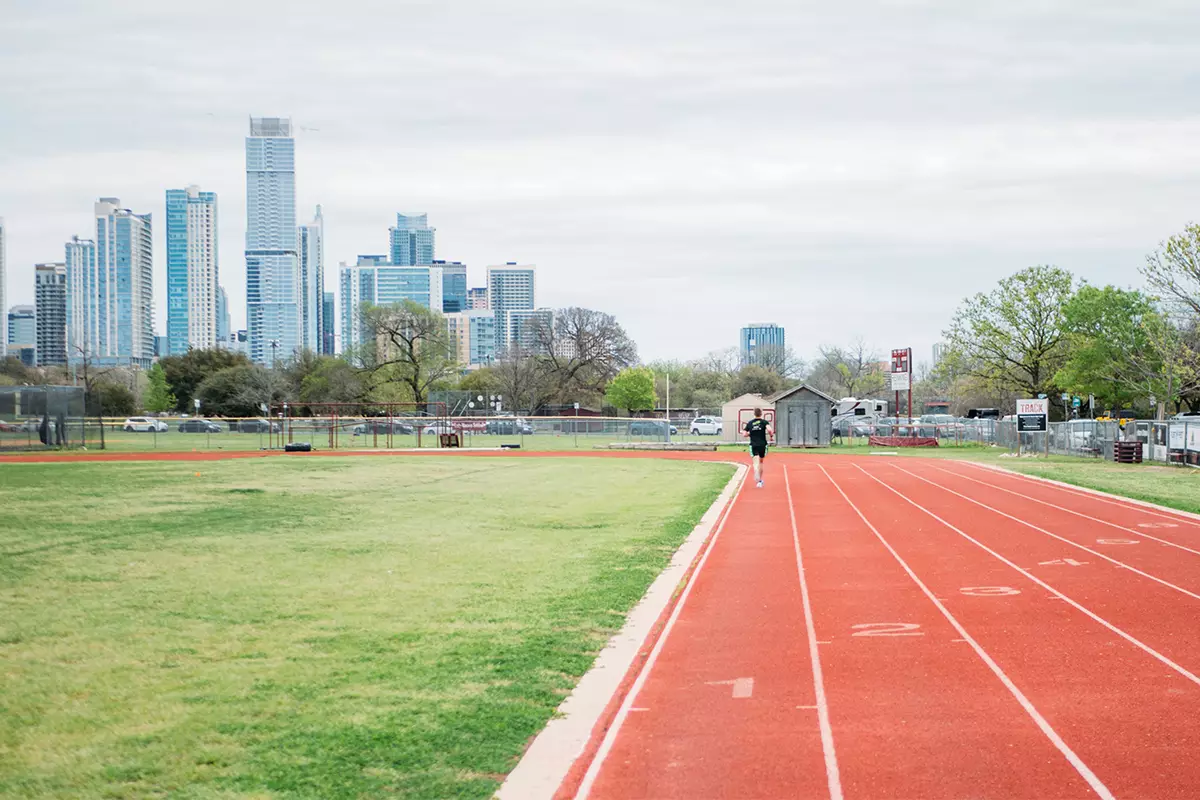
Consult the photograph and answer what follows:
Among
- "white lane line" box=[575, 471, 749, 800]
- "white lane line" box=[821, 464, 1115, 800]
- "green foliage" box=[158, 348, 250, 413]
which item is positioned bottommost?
"white lane line" box=[821, 464, 1115, 800]

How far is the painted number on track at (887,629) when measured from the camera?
31.1ft

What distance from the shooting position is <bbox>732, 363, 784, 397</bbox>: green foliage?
11450 centimetres

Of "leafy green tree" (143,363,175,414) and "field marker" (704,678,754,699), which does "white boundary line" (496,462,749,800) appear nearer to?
"field marker" (704,678,754,699)

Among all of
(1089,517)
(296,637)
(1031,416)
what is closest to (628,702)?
(296,637)

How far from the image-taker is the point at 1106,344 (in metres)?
59.8

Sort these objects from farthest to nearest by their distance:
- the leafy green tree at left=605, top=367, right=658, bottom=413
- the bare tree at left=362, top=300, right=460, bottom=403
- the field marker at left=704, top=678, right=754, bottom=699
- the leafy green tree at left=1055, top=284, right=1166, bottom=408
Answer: the leafy green tree at left=605, top=367, right=658, bottom=413 < the bare tree at left=362, top=300, right=460, bottom=403 < the leafy green tree at left=1055, top=284, right=1166, bottom=408 < the field marker at left=704, top=678, right=754, bottom=699

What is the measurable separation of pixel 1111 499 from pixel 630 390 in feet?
250

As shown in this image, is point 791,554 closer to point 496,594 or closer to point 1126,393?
point 496,594

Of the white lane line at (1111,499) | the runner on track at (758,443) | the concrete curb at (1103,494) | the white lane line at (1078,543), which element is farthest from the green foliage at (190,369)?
the white lane line at (1078,543)

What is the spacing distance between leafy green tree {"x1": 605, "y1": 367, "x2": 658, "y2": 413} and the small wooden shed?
145 feet

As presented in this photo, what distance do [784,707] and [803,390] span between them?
48.6 meters

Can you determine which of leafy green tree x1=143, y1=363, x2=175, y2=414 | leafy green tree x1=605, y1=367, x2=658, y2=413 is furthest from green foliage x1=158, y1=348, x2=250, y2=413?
leafy green tree x1=605, y1=367, x2=658, y2=413

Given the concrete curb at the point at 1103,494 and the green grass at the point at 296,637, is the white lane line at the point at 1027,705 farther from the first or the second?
the concrete curb at the point at 1103,494

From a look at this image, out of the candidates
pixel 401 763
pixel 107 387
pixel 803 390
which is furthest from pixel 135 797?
pixel 107 387
